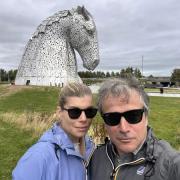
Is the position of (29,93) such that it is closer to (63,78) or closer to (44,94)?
(44,94)

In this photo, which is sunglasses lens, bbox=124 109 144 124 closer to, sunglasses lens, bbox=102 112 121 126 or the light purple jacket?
sunglasses lens, bbox=102 112 121 126

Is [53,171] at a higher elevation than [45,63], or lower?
lower

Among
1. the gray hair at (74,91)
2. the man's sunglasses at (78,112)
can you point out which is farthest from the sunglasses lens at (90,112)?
the gray hair at (74,91)

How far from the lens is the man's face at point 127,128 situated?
2.49 metres

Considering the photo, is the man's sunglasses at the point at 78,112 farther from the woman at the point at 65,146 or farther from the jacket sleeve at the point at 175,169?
the jacket sleeve at the point at 175,169

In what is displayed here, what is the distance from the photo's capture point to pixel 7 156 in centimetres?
927

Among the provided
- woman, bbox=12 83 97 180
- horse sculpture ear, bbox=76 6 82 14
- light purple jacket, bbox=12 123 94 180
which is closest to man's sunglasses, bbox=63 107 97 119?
woman, bbox=12 83 97 180

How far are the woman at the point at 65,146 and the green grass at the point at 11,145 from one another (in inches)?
187

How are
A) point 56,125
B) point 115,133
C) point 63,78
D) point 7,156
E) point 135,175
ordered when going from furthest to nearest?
point 63,78 → point 7,156 → point 56,125 → point 115,133 → point 135,175

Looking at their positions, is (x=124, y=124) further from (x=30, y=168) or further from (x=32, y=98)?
(x=32, y=98)

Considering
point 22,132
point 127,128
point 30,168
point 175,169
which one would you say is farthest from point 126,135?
point 22,132

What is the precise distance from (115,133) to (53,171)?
1.71 ft

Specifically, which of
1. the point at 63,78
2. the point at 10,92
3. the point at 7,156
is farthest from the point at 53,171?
the point at 63,78

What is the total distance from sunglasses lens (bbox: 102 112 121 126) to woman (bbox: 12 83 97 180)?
445 millimetres
